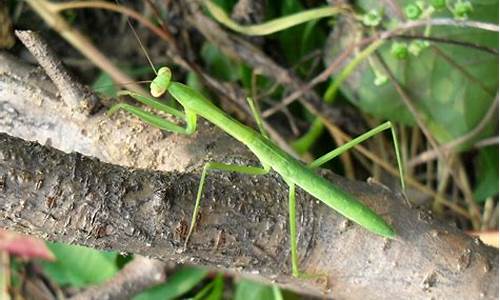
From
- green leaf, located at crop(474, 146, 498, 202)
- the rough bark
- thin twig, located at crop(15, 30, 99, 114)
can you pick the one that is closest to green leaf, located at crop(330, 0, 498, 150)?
green leaf, located at crop(474, 146, 498, 202)

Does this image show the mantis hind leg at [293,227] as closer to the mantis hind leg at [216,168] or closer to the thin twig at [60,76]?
the mantis hind leg at [216,168]

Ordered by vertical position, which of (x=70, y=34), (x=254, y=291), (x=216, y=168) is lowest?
(x=254, y=291)

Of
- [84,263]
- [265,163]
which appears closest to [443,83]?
[265,163]

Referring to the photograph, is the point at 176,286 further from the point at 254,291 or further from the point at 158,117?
the point at 158,117

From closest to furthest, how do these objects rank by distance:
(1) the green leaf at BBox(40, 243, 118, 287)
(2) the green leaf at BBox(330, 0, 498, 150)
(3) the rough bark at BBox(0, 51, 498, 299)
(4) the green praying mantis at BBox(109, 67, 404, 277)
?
1. (3) the rough bark at BBox(0, 51, 498, 299)
2. (4) the green praying mantis at BBox(109, 67, 404, 277)
3. (2) the green leaf at BBox(330, 0, 498, 150)
4. (1) the green leaf at BBox(40, 243, 118, 287)

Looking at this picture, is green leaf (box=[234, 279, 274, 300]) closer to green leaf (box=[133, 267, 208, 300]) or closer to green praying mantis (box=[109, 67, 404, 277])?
green leaf (box=[133, 267, 208, 300])

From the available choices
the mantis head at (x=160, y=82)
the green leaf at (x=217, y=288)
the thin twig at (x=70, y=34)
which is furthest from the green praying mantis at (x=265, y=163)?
the green leaf at (x=217, y=288)
